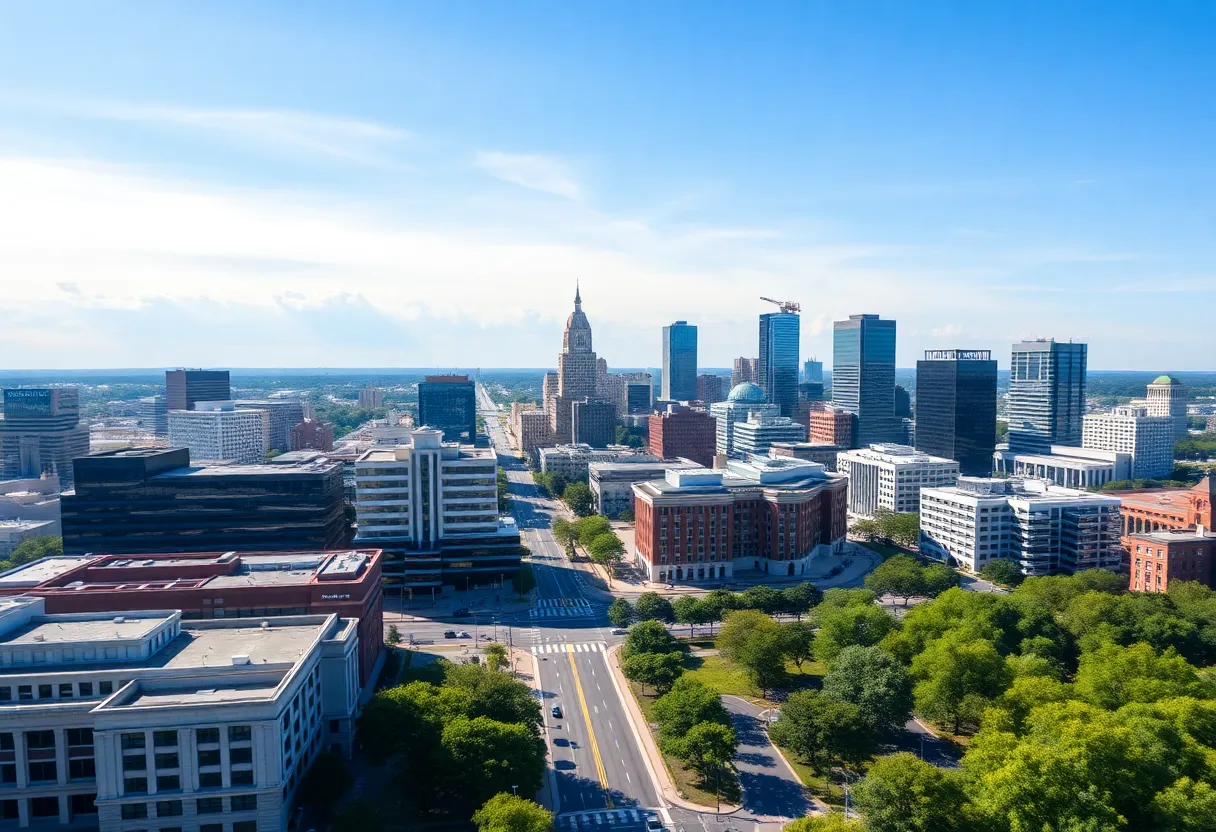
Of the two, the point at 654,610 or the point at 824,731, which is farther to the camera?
the point at 654,610

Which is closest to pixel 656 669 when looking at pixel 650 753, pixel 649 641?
pixel 649 641

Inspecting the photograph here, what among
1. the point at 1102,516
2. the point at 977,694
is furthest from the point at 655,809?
the point at 1102,516

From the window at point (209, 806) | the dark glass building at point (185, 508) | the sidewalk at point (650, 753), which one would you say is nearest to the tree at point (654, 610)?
the sidewalk at point (650, 753)

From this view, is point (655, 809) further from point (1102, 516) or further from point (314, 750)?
point (1102, 516)

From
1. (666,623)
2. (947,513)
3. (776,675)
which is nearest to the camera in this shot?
(776,675)

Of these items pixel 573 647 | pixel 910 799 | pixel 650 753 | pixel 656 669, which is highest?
pixel 910 799

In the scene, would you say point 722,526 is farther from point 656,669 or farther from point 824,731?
point 824,731
